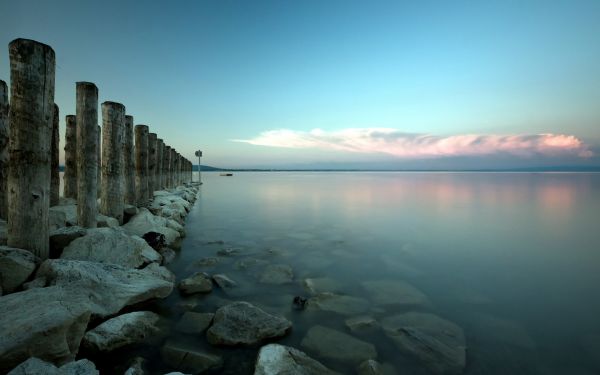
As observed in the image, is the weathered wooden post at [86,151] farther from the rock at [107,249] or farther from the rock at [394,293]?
the rock at [394,293]

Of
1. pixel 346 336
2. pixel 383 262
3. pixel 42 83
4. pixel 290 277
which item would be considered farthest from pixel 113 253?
pixel 383 262

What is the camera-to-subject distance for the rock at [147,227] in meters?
7.06

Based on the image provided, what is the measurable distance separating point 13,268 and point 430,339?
520 centimetres

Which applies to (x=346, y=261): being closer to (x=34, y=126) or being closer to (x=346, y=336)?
(x=346, y=336)

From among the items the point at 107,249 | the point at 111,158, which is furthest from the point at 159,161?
the point at 107,249

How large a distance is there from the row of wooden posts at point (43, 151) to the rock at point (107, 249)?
0.39 meters

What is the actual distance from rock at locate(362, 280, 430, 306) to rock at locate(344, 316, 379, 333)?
66cm

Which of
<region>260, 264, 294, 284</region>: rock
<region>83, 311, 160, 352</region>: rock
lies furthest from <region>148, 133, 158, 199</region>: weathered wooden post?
<region>83, 311, 160, 352</region>: rock

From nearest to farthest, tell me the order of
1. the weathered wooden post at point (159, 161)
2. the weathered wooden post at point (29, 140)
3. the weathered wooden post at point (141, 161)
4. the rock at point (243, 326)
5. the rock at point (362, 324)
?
the rock at point (243, 326), the rock at point (362, 324), the weathered wooden post at point (29, 140), the weathered wooden post at point (141, 161), the weathered wooden post at point (159, 161)

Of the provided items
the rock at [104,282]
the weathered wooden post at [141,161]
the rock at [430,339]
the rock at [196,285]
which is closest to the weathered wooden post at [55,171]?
the weathered wooden post at [141,161]

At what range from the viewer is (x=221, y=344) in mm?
3418

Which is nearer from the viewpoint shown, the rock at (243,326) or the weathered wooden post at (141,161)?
the rock at (243,326)

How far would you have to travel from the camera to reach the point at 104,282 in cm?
392

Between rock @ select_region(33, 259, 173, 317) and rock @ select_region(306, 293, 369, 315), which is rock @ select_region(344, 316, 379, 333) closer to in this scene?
rock @ select_region(306, 293, 369, 315)
